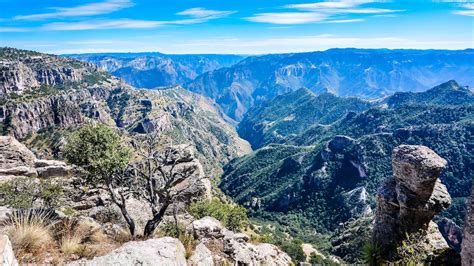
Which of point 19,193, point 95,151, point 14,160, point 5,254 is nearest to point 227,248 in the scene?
point 95,151

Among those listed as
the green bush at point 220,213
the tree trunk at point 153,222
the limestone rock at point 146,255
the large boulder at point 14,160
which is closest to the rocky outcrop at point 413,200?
the limestone rock at point 146,255

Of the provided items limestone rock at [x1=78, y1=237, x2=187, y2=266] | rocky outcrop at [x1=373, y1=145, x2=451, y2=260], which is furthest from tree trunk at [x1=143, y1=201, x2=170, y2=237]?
rocky outcrop at [x1=373, y1=145, x2=451, y2=260]

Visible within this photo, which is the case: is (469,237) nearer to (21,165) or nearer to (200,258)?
(200,258)

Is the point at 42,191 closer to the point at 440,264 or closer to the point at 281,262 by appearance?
the point at 281,262

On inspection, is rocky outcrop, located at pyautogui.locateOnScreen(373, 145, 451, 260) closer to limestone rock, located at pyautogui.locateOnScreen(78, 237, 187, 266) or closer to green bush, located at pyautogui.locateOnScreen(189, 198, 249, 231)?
limestone rock, located at pyautogui.locateOnScreen(78, 237, 187, 266)

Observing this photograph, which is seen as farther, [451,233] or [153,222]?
[451,233]

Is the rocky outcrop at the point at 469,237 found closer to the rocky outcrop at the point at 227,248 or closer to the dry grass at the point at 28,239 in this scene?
the rocky outcrop at the point at 227,248
